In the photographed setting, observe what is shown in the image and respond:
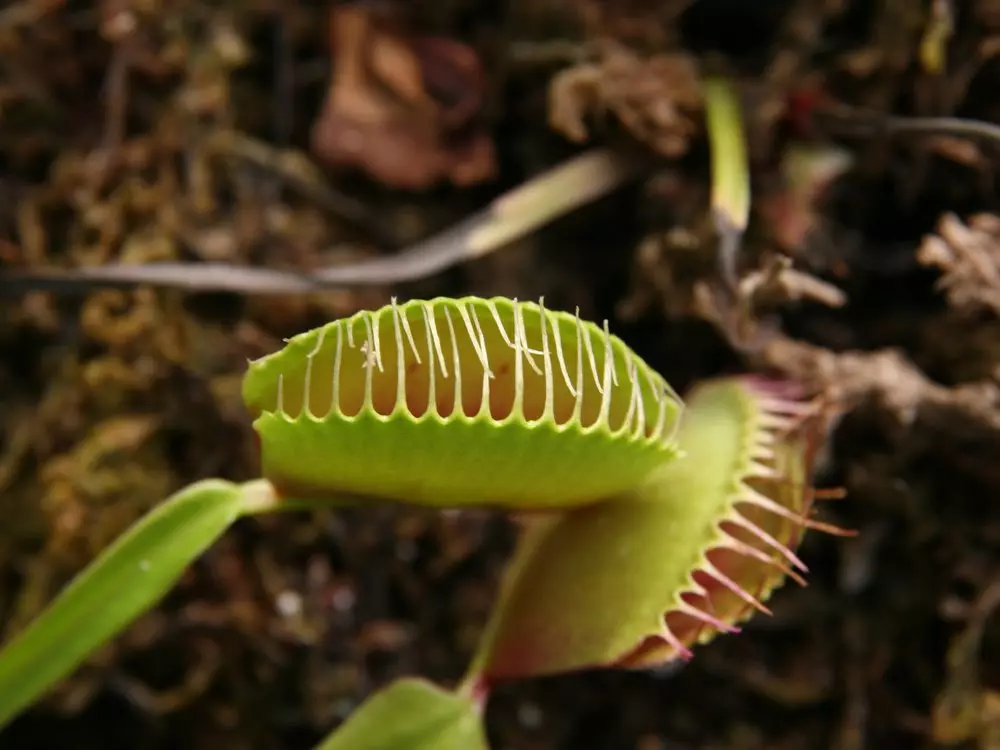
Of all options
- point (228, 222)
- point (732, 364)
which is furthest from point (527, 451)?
point (228, 222)

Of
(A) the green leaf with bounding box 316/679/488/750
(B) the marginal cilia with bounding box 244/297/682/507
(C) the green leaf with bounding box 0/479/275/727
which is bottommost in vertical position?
(A) the green leaf with bounding box 316/679/488/750

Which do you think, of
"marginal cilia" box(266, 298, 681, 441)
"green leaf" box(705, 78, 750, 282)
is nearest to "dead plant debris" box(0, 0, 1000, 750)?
"green leaf" box(705, 78, 750, 282)

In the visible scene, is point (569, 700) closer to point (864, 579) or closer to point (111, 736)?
point (864, 579)

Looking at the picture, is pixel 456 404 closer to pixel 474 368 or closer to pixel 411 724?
pixel 474 368

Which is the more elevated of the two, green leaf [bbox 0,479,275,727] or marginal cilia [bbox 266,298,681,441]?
marginal cilia [bbox 266,298,681,441]

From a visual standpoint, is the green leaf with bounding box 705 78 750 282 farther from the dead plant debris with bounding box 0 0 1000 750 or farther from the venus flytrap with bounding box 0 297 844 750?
the venus flytrap with bounding box 0 297 844 750

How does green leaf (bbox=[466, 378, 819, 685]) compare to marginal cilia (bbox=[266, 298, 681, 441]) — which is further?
green leaf (bbox=[466, 378, 819, 685])

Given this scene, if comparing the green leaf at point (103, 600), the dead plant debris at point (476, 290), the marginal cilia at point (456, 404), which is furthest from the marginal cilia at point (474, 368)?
the dead plant debris at point (476, 290)

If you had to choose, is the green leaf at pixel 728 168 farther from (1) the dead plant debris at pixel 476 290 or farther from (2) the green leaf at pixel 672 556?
(2) the green leaf at pixel 672 556
